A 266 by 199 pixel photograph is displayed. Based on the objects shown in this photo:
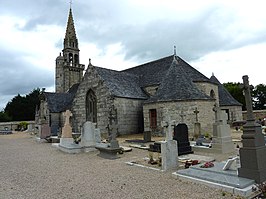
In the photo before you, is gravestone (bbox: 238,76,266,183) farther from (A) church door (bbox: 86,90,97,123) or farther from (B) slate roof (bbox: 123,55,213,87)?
(A) church door (bbox: 86,90,97,123)

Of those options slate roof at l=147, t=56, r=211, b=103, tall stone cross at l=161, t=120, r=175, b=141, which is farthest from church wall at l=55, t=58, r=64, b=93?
tall stone cross at l=161, t=120, r=175, b=141

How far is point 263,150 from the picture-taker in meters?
5.18

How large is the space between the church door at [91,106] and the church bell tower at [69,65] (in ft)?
71.1

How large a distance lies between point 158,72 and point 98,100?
7.64m

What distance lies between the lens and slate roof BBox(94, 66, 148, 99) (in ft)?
65.8

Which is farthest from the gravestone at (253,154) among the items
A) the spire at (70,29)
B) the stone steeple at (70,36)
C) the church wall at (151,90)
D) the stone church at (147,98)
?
the spire at (70,29)

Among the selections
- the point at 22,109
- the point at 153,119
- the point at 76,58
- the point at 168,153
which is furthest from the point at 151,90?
the point at 22,109

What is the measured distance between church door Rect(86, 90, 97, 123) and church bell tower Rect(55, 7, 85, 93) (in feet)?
71.1

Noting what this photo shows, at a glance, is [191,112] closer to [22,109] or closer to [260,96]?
[260,96]

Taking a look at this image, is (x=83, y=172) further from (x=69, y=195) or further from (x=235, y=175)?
(x=235, y=175)

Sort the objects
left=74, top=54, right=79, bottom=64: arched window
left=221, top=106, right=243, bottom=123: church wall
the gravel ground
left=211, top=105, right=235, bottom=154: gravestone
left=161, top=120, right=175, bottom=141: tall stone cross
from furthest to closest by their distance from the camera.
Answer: left=74, top=54, right=79, bottom=64: arched window < left=221, top=106, right=243, bottom=123: church wall < left=211, top=105, right=235, bottom=154: gravestone < left=161, top=120, right=175, bottom=141: tall stone cross < the gravel ground

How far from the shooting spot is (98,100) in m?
20.6

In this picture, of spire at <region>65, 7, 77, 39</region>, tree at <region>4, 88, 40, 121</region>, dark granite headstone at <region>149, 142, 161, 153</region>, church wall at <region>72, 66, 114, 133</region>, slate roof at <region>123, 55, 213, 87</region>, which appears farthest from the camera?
tree at <region>4, 88, 40, 121</region>

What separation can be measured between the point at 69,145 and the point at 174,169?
301 inches
